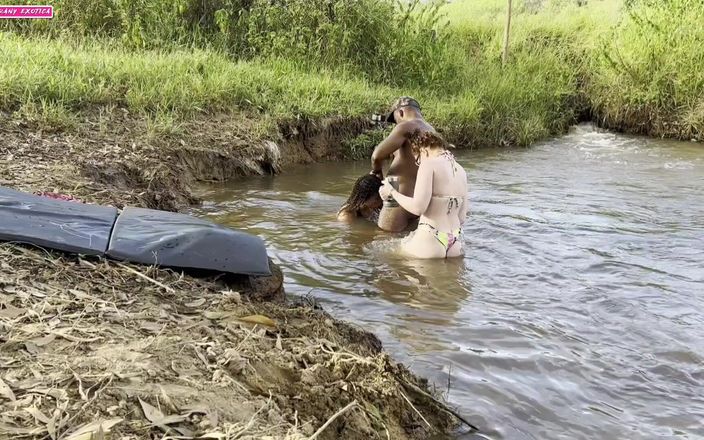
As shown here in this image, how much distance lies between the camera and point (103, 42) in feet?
31.1

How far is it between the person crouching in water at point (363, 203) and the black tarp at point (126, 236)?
2.73 m

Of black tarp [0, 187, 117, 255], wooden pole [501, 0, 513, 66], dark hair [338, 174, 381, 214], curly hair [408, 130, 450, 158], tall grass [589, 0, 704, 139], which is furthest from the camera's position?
wooden pole [501, 0, 513, 66]

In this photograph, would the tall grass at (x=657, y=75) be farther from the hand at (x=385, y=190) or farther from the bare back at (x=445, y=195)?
the bare back at (x=445, y=195)

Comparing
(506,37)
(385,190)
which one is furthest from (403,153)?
(506,37)

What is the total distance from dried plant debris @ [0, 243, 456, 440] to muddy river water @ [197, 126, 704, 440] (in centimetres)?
50

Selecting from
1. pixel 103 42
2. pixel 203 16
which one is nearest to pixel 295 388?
pixel 103 42

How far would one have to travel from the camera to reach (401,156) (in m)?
6.07

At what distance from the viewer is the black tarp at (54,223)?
10.2ft

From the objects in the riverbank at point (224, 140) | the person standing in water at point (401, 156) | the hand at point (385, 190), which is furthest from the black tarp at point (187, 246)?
the person standing in water at point (401, 156)

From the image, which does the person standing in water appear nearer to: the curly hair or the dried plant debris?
the curly hair

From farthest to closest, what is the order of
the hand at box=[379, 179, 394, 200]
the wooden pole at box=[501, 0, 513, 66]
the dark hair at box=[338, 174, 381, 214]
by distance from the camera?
1. the wooden pole at box=[501, 0, 513, 66]
2. the dark hair at box=[338, 174, 381, 214]
3. the hand at box=[379, 179, 394, 200]

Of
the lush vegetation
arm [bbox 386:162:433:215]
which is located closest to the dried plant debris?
arm [bbox 386:162:433:215]

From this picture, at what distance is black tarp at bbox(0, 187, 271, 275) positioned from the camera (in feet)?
10.4

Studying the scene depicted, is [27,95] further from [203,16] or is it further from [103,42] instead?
[203,16]
